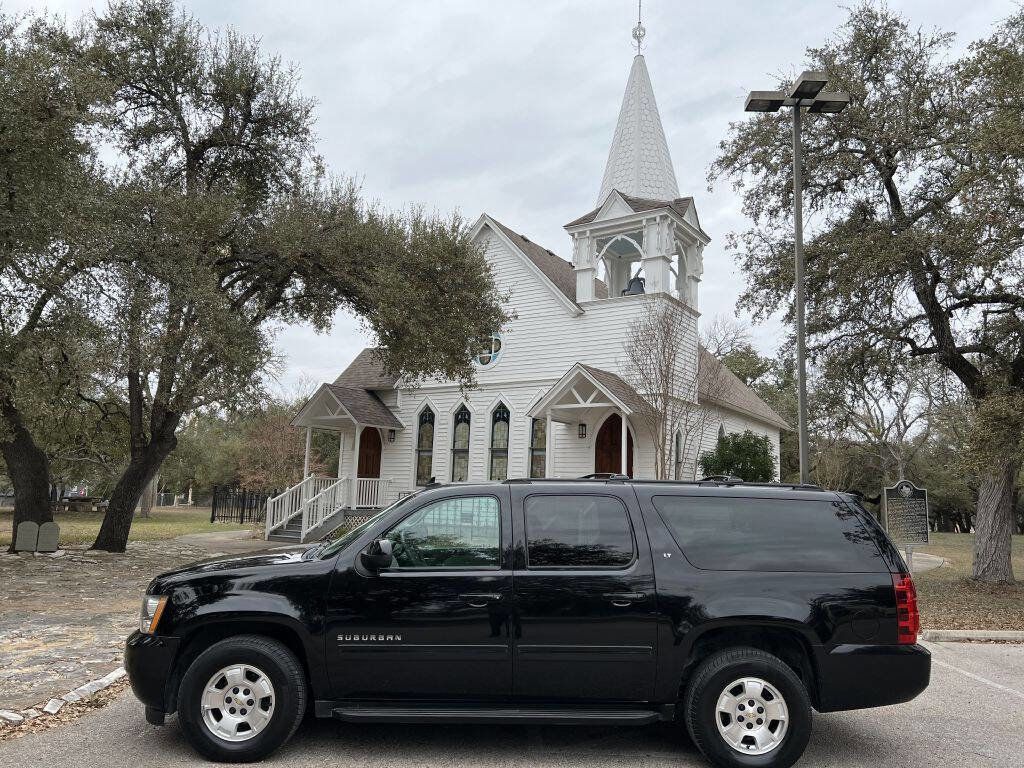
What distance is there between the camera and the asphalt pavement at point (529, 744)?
4.82m

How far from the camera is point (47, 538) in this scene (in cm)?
1609

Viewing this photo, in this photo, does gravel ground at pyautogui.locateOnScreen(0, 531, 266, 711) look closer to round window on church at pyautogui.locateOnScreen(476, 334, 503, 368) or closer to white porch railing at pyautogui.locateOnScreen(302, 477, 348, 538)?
white porch railing at pyautogui.locateOnScreen(302, 477, 348, 538)

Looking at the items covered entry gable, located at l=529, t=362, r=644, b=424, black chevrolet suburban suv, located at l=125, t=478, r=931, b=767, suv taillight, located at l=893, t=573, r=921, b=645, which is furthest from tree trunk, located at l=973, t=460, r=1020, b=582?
black chevrolet suburban suv, located at l=125, t=478, r=931, b=767

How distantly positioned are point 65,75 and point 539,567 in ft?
38.0

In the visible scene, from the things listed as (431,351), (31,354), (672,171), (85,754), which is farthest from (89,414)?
(85,754)

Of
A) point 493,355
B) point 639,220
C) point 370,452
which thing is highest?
point 639,220

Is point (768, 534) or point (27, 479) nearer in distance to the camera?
point (768, 534)

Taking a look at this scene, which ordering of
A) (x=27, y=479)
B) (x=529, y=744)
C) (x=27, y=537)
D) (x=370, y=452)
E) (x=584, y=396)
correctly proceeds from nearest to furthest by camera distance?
(x=529, y=744), (x=27, y=537), (x=27, y=479), (x=584, y=396), (x=370, y=452)

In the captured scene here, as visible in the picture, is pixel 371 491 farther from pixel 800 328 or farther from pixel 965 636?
pixel 965 636

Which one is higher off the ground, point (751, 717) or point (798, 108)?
point (798, 108)

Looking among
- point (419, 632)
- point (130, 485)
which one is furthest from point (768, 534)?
point (130, 485)

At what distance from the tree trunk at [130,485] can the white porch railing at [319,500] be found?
4956 mm

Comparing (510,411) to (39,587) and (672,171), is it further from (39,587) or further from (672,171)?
(39,587)

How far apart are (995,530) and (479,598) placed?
44.1 ft
